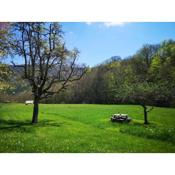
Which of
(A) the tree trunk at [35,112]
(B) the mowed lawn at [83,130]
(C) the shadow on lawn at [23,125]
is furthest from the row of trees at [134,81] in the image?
(C) the shadow on lawn at [23,125]

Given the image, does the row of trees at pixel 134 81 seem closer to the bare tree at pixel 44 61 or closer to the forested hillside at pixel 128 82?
the forested hillside at pixel 128 82

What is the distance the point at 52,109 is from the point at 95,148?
1.98 meters

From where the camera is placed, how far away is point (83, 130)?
42.2ft

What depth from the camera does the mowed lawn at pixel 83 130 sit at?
480 inches

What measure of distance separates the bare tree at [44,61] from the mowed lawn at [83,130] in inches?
25.8

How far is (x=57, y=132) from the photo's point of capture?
12.6m

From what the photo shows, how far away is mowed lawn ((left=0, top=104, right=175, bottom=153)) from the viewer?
12.2 metres

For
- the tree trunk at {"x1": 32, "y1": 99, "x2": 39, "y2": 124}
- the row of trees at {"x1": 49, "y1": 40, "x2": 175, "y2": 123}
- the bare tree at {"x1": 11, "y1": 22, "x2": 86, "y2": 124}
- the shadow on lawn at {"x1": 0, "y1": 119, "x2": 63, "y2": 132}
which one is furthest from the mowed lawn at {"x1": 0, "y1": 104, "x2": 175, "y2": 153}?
the bare tree at {"x1": 11, "y1": 22, "x2": 86, "y2": 124}

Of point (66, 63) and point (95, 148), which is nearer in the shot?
point (95, 148)

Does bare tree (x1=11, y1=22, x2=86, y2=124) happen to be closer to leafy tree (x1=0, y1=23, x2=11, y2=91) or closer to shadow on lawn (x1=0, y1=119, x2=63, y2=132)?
leafy tree (x1=0, y1=23, x2=11, y2=91)

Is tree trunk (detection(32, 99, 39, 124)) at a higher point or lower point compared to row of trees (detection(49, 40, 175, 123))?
lower
